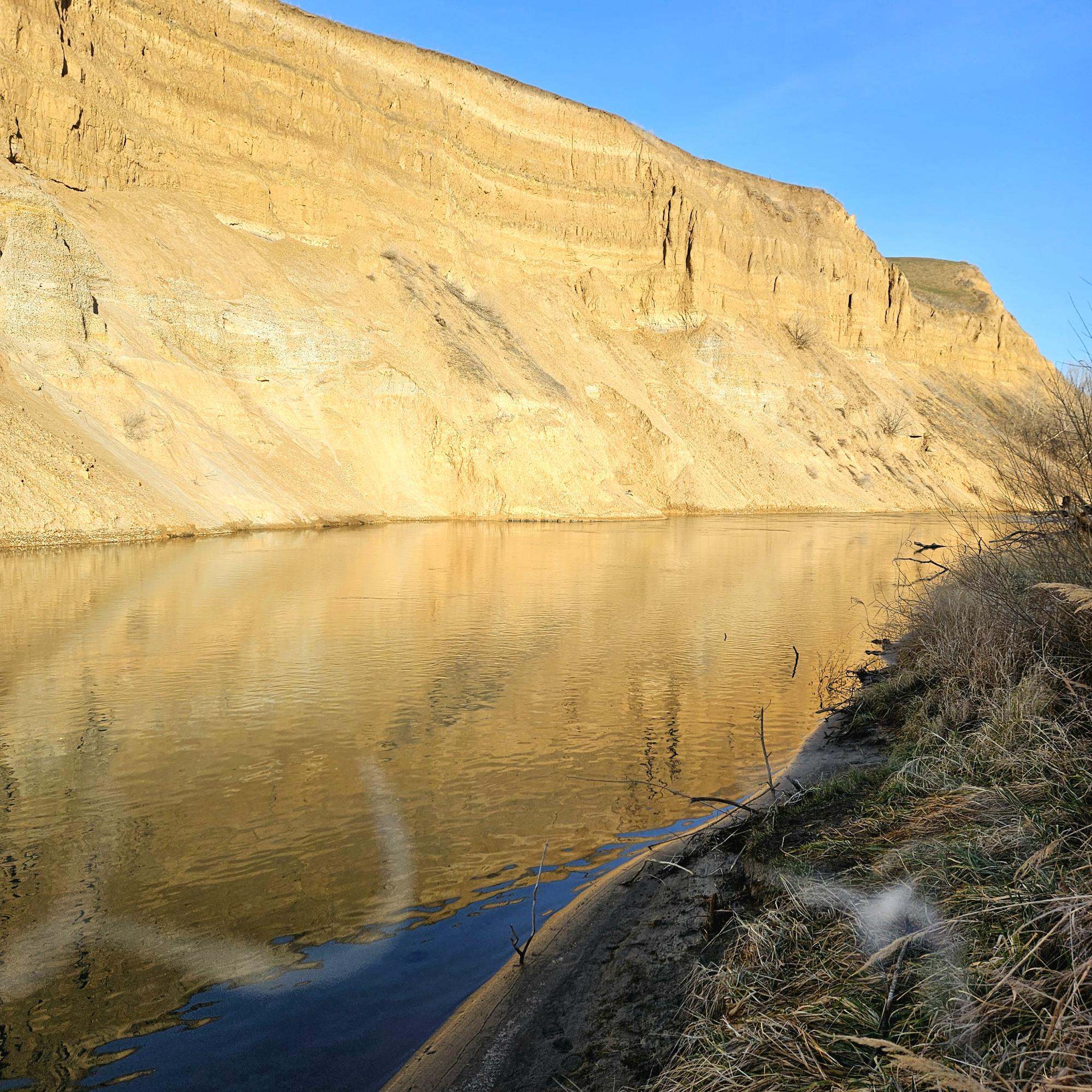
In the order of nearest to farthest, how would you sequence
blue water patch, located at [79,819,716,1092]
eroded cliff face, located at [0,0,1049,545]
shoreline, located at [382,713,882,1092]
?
shoreline, located at [382,713,882,1092] → blue water patch, located at [79,819,716,1092] → eroded cliff face, located at [0,0,1049,545]

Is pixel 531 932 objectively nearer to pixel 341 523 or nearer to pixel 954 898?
pixel 954 898

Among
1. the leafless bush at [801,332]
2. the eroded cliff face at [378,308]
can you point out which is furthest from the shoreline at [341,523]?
the leafless bush at [801,332]

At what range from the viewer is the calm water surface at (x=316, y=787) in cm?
375

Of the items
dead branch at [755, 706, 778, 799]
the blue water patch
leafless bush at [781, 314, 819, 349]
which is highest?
leafless bush at [781, 314, 819, 349]

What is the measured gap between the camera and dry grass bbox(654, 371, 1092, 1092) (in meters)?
2.41

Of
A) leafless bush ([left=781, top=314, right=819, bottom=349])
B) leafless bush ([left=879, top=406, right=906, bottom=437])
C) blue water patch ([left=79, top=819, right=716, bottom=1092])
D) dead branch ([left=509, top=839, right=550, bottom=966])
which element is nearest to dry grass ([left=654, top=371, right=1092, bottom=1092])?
dead branch ([left=509, top=839, right=550, bottom=966])

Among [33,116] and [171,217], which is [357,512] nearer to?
[171,217]

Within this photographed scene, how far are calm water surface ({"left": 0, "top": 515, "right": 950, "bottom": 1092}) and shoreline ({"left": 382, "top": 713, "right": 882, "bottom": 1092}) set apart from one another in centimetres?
18

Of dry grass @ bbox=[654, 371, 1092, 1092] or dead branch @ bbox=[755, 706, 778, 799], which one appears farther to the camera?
dead branch @ bbox=[755, 706, 778, 799]

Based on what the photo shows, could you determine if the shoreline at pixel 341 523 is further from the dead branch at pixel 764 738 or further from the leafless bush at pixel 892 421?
the leafless bush at pixel 892 421

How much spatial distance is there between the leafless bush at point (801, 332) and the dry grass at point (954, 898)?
60.5 meters

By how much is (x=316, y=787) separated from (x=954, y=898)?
15.0ft

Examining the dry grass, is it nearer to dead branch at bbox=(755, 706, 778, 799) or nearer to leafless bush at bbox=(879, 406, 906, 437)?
dead branch at bbox=(755, 706, 778, 799)

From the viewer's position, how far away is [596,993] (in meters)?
3.73
